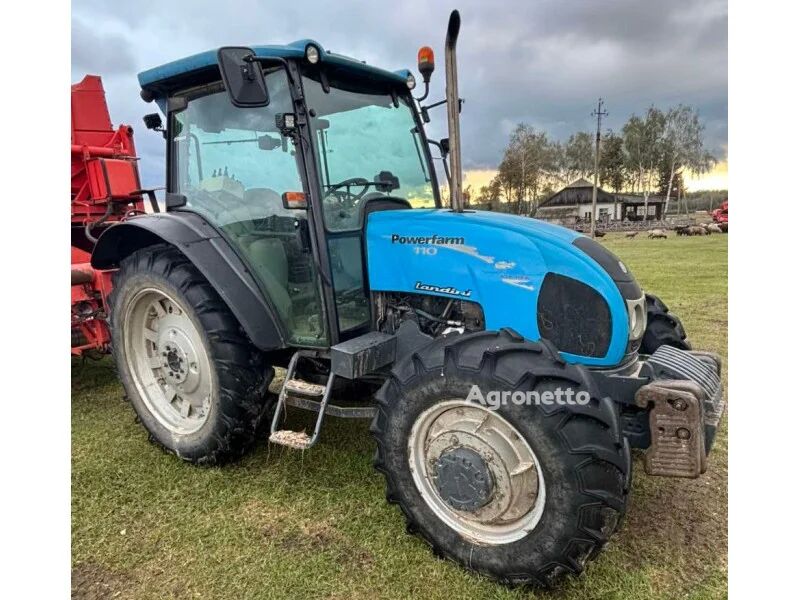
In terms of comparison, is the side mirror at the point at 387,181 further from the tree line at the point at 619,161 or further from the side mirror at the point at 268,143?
the tree line at the point at 619,161

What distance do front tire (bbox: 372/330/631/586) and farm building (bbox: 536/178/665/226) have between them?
124 feet

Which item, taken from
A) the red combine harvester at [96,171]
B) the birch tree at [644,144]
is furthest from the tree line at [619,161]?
the red combine harvester at [96,171]

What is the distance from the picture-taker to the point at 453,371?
7.25 ft

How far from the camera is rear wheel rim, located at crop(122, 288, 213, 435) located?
10.7 ft

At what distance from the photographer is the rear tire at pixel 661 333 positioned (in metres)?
3.12

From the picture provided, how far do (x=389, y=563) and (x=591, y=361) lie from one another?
1.27 metres

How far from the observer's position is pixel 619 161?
113 feet

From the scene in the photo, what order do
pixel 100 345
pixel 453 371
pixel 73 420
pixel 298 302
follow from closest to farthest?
pixel 453 371 → pixel 298 302 → pixel 73 420 → pixel 100 345

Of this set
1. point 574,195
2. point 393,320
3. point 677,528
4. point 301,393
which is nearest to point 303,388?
point 301,393

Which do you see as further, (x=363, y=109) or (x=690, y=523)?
(x=363, y=109)

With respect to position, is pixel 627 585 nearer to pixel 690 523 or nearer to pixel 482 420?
pixel 690 523

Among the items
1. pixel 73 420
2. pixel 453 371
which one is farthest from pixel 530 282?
pixel 73 420

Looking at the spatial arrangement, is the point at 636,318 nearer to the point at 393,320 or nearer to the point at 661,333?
the point at 661,333

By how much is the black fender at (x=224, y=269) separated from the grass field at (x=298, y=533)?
842 millimetres
